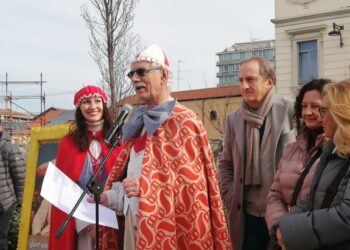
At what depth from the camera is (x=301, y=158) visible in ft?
10.4

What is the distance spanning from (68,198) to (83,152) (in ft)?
3.21

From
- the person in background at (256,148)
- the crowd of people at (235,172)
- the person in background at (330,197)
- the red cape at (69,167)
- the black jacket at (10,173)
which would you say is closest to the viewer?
the person in background at (330,197)

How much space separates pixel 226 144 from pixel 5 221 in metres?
3.37

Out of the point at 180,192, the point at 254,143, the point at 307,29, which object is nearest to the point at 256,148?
the point at 254,143

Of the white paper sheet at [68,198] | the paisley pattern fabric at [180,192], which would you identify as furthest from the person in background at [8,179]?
the paisley pattern fabric at [180,192]

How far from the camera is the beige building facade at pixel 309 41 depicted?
23.0 metres

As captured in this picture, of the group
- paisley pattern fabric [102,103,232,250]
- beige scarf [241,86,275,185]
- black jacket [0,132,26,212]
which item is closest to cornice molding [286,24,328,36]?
black jacket [0,132,26,212]

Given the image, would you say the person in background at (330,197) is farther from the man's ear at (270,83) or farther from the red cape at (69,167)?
the red cape at (69,167)

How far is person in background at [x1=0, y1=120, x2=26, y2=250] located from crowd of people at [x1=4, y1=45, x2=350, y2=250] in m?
2.24

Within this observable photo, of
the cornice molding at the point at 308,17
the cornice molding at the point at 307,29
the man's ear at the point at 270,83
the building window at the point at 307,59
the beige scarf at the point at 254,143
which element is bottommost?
the beige scarf at the point at 254,143

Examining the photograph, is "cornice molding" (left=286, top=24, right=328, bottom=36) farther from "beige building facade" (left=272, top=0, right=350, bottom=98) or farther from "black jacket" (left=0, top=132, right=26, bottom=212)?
"black jacket" (left=0, top=132, right=26, bottom=212)

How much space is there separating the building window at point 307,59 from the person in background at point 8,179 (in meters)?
19.2

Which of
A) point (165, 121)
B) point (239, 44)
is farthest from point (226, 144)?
point (239, 44)

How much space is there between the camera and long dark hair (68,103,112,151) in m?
4.30
